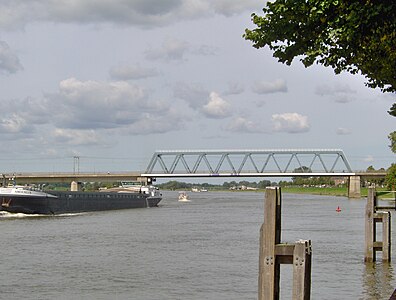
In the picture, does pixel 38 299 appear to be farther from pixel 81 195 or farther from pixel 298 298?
pixel 81 195

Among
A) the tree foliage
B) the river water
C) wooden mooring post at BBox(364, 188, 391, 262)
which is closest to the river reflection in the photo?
the river water

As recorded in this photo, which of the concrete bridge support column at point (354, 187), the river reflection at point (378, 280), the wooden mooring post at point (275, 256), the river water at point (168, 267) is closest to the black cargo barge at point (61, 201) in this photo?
the river water at point (168, 267)

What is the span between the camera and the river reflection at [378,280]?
69.9 ft

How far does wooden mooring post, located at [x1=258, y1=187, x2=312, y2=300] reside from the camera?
1149 cm

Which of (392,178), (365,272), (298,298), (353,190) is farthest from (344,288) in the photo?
(353,190)

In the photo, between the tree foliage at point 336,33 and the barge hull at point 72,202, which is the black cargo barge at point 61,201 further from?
the tree foliage at point 336,33

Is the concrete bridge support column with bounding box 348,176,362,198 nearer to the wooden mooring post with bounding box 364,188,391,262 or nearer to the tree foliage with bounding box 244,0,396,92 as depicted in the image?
the wooden mooring post with bounding box 364,188,391,262

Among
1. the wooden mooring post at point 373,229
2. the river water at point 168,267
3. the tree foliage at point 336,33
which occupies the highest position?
the tree foliage at point 336,33

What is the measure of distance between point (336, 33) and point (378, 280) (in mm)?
12818

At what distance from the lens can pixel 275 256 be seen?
38.0 ft

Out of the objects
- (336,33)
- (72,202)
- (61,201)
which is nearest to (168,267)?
(336,33)

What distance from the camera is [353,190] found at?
145 m

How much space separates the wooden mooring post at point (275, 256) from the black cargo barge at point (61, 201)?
6791cm

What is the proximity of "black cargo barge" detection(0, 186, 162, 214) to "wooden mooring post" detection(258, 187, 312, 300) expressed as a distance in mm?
67914
